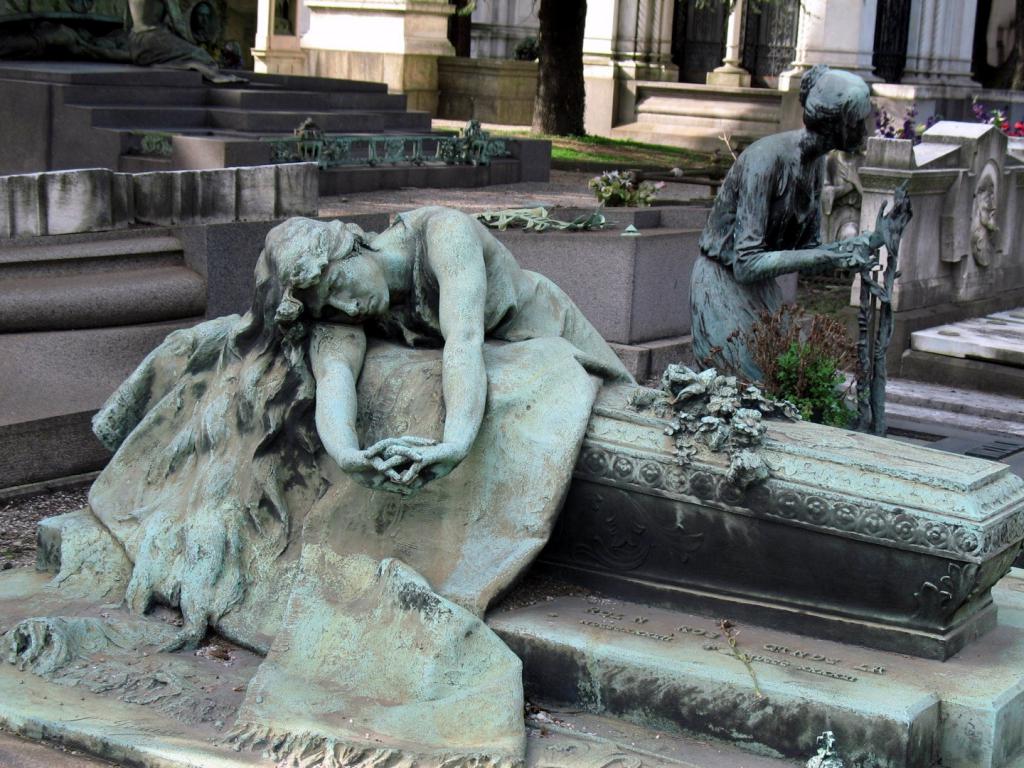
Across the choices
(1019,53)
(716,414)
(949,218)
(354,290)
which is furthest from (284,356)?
(1019,53)

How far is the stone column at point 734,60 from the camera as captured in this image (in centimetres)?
2547

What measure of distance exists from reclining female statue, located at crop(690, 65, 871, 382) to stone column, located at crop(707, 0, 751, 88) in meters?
20.2

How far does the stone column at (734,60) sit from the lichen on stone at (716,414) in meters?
21.7

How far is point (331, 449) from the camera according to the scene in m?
4.08

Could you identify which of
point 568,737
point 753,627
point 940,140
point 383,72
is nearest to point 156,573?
point 568,737

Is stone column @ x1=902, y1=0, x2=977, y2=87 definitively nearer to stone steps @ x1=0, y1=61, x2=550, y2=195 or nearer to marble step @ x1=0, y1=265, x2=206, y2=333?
stone steps @ x1=0, y1=61, x2=550, y2=195

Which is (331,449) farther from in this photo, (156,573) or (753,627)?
(753,627)

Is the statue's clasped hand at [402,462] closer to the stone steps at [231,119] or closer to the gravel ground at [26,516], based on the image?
the gravel ground at [26,516]

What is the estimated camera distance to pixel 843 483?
155 inches

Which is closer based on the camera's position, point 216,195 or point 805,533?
point 805,533

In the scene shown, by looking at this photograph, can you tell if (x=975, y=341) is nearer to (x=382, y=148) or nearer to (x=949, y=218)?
(x=949, y=218)

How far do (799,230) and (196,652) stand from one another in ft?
8.92

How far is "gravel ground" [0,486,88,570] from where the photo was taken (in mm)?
5238

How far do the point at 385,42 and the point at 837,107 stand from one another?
65.2 feet
